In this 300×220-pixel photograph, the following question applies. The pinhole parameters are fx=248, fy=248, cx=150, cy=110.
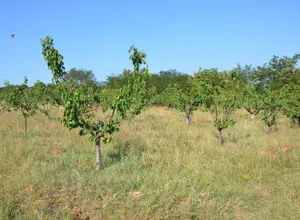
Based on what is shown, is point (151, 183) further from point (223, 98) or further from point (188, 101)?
point (188, 101)

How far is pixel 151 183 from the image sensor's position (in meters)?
4.86

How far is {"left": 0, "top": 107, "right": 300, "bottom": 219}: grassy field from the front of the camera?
13.3ft

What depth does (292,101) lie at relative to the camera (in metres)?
12.8

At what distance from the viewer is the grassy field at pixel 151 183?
4.04m

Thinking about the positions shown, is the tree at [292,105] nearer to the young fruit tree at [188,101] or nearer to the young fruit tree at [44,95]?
the young fruit tree at [188,101]

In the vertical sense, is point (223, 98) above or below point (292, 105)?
above

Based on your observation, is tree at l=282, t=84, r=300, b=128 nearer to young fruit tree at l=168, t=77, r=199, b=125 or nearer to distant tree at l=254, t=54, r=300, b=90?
young fruit tree at l=168, t=77, r=199, b=125

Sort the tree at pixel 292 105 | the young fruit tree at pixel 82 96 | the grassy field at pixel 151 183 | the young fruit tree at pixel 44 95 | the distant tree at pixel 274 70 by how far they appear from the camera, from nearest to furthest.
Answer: the grassy field at pixel 151 183 < the young fruit tree at pixel 82 96 < the young fruit tree at pixel 44 95 < the tree at pixel 292 105 < the distant tree at pixel 274 70

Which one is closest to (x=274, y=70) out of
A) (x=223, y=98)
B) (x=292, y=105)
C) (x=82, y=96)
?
(x=292, y=105)

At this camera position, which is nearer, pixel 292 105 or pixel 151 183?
pixel 151 183

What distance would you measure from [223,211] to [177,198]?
801 mm

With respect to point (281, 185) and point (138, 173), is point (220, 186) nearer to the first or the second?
point (281, 185)

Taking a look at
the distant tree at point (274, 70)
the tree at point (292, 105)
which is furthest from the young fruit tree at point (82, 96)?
the distant tree at point (274, 70)

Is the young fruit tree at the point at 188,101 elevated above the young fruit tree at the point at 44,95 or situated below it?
below
